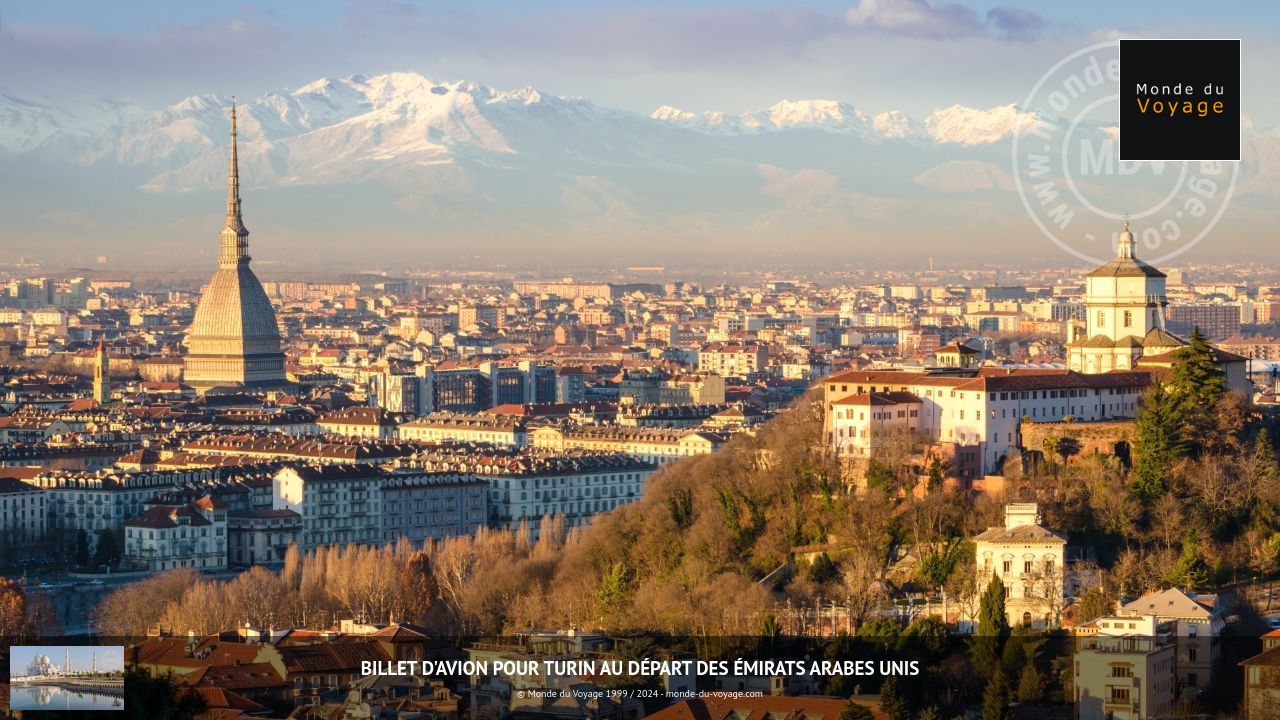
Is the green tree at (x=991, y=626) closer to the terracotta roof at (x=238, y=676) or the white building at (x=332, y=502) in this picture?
the terracotta roof at (x=238, y=676)

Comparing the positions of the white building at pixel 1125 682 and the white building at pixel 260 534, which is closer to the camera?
the white building at pixel 1125 682

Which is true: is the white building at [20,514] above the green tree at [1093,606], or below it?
below

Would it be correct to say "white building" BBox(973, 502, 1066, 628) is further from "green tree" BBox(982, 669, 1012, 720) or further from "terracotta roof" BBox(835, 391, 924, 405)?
"terracotta roof" BBox(835, 391, 924, 405)

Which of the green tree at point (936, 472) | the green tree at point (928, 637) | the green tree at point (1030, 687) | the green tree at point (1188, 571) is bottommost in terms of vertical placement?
the green tree at point (1030, 687)

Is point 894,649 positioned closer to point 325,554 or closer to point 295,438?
point 325,554

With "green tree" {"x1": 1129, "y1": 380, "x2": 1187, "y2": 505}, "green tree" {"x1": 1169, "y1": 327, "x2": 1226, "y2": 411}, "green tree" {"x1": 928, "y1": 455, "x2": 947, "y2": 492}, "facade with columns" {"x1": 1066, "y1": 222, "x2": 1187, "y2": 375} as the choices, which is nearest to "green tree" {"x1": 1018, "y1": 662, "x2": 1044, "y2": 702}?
"green tree" {"x1": 1129, "y1": 380, "x2": 1187, "y2": 505}

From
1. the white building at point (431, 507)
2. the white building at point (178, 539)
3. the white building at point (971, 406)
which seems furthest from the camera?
the white building at point (431, 507)

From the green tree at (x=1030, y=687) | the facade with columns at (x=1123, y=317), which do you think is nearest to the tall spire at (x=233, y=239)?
the facade with columns at (x=1123, y=317)
